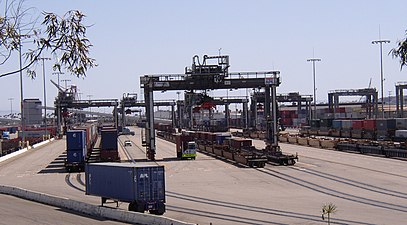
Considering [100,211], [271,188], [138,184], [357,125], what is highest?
[357,125]

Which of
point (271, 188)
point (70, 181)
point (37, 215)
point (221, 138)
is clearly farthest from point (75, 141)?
point (221, 138)

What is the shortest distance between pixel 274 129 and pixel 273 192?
29.6m

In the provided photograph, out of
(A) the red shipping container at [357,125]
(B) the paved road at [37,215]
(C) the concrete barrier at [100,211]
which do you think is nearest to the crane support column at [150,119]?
(C) the concrete barrier at [100,211]

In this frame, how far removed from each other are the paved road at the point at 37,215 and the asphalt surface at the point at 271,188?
3.55m

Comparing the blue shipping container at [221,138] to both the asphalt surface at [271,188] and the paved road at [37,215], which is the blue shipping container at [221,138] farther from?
the paved road at [37,215]

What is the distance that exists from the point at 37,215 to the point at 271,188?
17798mm

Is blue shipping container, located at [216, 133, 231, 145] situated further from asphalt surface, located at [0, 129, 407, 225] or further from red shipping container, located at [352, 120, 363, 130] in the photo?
red shipping container, located at [352, 120, 363, 130]

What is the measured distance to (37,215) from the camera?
31109mm

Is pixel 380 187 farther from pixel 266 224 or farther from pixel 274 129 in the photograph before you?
pixel 274 129

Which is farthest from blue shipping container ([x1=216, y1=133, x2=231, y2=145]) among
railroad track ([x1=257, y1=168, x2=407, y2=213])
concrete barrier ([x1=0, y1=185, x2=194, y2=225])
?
concrete barrier ([x1=0, y1=185, x2=194, y2=225])

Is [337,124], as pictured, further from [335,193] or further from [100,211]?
[100,211]

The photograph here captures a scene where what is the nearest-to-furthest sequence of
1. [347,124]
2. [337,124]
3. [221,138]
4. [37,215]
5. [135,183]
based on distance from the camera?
[135,183], [37,215], [221,138], [347,124], [337,124]

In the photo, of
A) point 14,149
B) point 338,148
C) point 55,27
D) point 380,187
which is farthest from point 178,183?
point 14,149

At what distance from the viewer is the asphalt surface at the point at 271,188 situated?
3024cm
